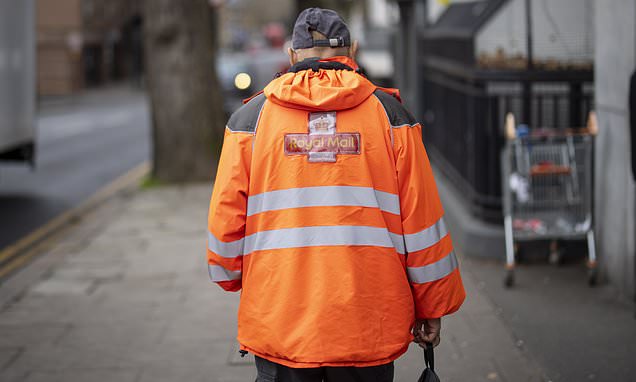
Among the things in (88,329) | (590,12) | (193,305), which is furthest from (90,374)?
(590,12)

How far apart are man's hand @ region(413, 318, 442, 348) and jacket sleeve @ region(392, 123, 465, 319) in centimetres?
7

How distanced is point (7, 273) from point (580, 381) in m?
5.25

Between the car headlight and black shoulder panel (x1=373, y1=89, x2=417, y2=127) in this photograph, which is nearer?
black shoulder panel (x1=373, y1=89, x2=417, y2=127)

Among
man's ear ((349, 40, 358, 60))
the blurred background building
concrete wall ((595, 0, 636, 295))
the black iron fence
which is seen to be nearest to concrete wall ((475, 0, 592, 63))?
the black iron fence

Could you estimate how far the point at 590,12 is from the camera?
8.24 m

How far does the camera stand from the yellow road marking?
355 inches

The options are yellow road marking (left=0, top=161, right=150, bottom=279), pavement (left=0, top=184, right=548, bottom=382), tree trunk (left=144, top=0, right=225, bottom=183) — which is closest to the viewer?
pavement (left=0, top=184, right=548, bottom=382)

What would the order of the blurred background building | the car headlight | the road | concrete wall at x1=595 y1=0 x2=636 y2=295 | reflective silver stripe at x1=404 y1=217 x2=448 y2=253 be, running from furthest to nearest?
the blurred background building
the car headlight
the road
concrete wall at x1=595 y1=0 x2=636 y2=295
reflective silver stripe at x1=404 y1=217 x2=448 y2=253

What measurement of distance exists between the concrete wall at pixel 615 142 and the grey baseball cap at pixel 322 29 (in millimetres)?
3538

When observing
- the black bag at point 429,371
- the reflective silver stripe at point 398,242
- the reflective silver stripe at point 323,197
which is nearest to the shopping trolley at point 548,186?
the black bag at point 429,371

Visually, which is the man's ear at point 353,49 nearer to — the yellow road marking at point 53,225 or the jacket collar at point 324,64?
the jacket collar at point 324,64

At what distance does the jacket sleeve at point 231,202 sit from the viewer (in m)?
3.27

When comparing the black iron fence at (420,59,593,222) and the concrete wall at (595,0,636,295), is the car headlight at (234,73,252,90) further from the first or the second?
the concrete wall at (595,0,636,295)

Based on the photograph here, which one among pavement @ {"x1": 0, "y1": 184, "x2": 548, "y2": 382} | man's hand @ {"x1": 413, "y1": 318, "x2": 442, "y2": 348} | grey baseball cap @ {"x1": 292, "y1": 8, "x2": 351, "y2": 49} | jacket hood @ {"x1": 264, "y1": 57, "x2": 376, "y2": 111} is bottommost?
pavement @ {"x1": 0, "y1": 184, "x2": 548, "y2": 382}
